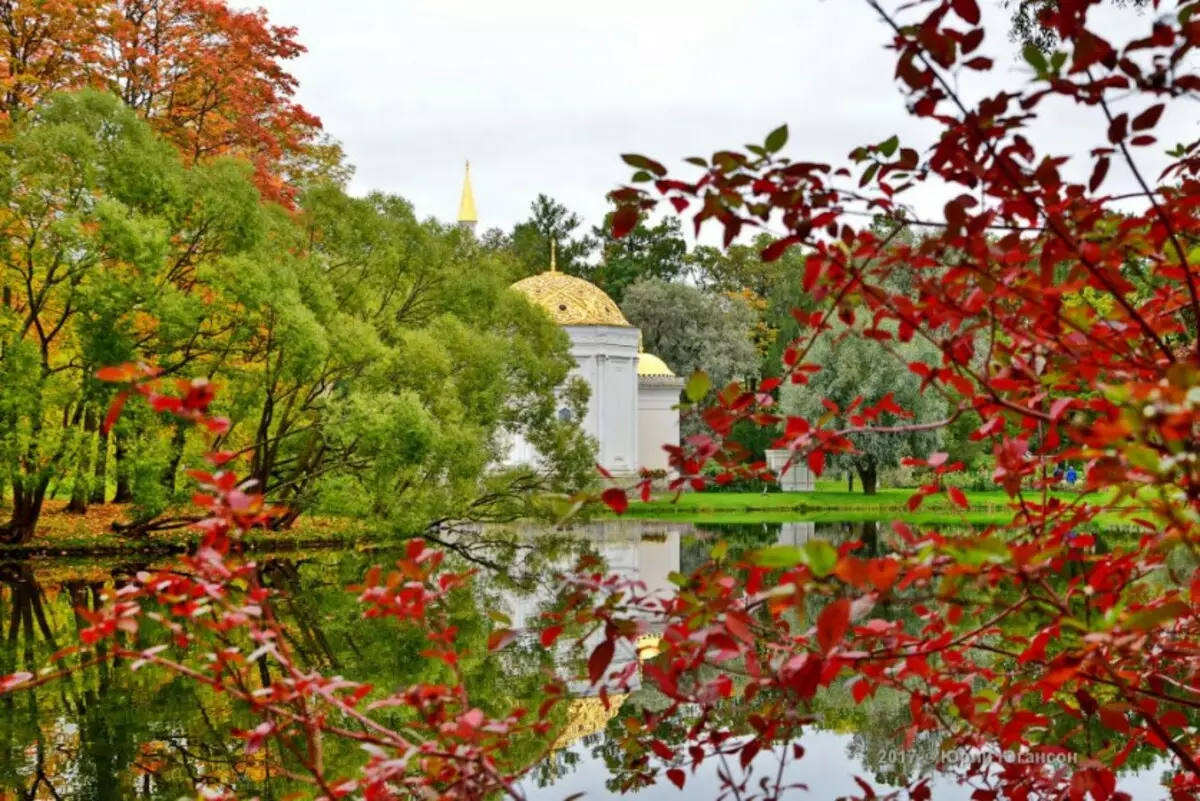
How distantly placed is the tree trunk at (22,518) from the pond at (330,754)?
5427 mm

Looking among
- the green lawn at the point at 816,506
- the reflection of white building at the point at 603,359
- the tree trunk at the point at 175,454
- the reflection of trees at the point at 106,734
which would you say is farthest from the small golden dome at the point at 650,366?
the reflection of trees at the point at 106,734

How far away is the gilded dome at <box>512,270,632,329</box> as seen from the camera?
114ft

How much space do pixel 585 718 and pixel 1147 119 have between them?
5.86m

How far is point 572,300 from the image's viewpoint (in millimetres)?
35062

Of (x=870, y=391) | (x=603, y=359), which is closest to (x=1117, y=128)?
(x=870, y=391)

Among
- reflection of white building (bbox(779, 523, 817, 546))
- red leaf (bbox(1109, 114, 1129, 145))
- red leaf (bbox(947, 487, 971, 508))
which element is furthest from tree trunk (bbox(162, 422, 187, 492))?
red leaf (bbox(1109, 114, 1129, 145))

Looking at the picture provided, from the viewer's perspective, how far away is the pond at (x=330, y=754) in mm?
5496

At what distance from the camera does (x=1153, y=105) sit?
80.0 inches

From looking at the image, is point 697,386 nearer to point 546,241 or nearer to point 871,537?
point 871,537

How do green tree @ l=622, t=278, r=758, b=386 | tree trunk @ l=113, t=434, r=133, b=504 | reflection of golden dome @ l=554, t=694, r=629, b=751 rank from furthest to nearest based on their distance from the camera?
green tree @ l=622, t=278, r=758, b=386 < tree trunk @ l=113, t=434, r=133, b=504 < reflection of golden dome @ l=554, t=694, r=629, b=751

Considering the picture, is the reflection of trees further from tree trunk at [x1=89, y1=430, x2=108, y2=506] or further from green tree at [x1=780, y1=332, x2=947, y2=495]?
green tree at [x1=780, y1=332, x2=947, y2=495]

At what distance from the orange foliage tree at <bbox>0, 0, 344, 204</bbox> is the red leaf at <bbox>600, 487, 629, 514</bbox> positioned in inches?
686

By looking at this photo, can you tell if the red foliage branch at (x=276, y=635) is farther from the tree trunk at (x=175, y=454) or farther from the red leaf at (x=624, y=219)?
the tree trunk at (x=175, y=454)

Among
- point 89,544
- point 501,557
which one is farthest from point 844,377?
point 89,544
